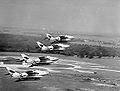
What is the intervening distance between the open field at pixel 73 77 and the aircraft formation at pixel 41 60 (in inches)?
1.8

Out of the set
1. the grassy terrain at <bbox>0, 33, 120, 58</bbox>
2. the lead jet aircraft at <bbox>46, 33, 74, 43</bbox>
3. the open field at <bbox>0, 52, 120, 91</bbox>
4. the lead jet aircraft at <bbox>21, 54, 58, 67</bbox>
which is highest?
the lead jet aircraft at <bbox>46, 33, 74, 43</bbox>

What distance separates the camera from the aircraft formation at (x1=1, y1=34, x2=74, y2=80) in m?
2.58

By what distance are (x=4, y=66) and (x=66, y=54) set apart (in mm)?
744

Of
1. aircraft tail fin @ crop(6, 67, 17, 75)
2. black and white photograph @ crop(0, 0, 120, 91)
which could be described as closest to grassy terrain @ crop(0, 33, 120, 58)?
black and white photograph @ crop(0, 0, 120, 91)

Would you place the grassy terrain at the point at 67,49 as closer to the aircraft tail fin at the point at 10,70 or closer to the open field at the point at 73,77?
the open field at the point at 73,77

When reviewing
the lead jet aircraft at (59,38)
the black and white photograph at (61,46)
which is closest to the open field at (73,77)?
the black and white photograph at (61,46)

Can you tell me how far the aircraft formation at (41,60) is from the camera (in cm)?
258

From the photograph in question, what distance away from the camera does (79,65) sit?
2.62 metres

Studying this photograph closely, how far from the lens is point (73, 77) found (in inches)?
102

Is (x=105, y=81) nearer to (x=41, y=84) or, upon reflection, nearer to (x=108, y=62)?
(x=108, y=62)

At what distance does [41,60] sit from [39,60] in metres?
0.02

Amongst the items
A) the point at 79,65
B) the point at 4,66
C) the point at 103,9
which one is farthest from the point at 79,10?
→ the point at 4,66

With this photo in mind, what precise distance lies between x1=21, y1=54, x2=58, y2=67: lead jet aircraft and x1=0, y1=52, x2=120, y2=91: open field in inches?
1.8

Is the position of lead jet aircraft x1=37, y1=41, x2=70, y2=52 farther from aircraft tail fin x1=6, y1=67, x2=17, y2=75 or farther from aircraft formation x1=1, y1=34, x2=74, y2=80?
aircraft tail fin x1=6, y1=67, x2=17, y2=75
